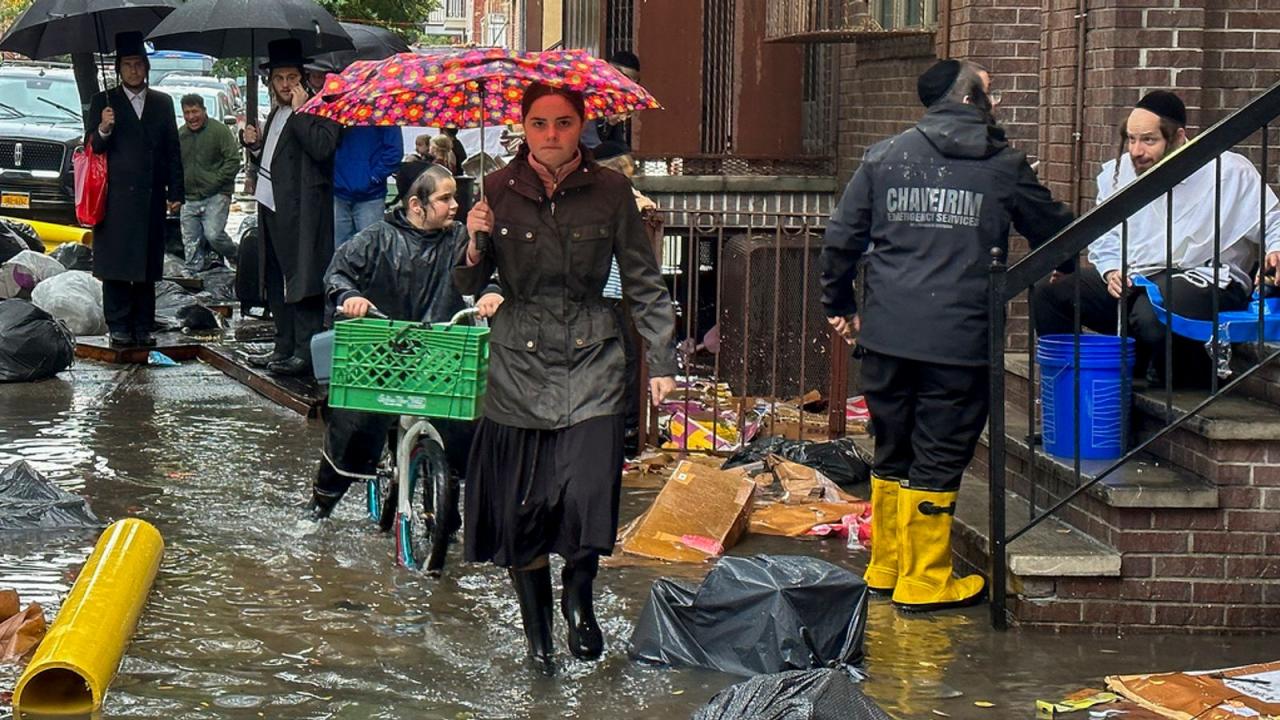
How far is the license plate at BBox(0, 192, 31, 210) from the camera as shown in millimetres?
19703

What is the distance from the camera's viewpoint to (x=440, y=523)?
7172 mm

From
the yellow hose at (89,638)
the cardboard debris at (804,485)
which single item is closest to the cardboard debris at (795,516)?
the cardboard debris at (804,485)

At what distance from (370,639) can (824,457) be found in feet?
11.0

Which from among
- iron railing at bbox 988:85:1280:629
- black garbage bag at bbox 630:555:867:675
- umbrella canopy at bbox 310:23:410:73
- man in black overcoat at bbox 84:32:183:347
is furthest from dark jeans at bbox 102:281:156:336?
iron railing at bbox 988:85:1280:629

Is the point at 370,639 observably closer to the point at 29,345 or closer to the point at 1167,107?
the point at 1167,107

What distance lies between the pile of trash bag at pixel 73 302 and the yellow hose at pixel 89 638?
723 cm

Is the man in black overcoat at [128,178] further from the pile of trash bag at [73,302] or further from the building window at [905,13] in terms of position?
the building window at [905,13]

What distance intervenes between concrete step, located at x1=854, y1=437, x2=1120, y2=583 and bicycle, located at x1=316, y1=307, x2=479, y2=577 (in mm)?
1969

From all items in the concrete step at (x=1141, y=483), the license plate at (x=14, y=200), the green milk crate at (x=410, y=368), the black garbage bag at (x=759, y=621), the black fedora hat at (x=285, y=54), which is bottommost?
Result: the black garbage bag at (x=759, y=621)

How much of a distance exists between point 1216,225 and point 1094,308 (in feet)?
3.77

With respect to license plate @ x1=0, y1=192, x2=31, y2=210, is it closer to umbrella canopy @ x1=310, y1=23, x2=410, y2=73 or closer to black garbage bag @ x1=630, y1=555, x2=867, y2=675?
umbrella canopy @ x1=310, y1=23, x2=410, y2=73

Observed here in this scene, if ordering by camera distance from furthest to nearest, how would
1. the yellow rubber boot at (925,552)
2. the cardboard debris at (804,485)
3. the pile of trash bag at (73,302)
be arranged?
the pile of trash bag at (73,302) < the cardboard debris at (804,485) < the yellow rubber boot at (925,552)

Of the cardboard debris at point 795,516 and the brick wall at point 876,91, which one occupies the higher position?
the brick wall at point 876,91

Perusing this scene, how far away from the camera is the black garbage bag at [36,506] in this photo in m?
7.84
